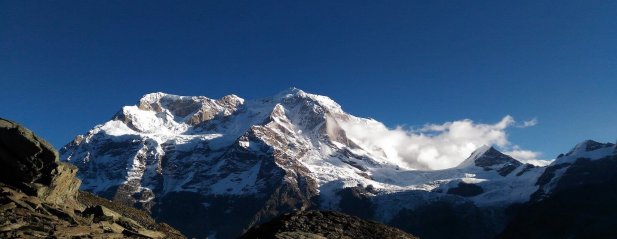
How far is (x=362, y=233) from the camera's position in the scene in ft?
141

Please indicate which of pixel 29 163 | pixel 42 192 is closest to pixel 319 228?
pixel 42 192

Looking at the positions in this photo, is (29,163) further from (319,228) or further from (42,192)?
(319,228)

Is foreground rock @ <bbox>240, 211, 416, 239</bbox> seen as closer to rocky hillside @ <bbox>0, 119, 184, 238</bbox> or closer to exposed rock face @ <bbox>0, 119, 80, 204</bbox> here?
rocky hillside @ <bbox>0, 119, 184, 238</bbox>

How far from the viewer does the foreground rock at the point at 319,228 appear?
131ft

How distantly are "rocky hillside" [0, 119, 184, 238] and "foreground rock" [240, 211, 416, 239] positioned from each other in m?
15.1

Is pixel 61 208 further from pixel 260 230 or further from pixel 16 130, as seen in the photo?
pixel 260 230

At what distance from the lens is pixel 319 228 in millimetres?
41781

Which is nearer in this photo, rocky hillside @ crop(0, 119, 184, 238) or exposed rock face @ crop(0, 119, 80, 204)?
rocky hillside @ crop(0, 119, 184, 238)

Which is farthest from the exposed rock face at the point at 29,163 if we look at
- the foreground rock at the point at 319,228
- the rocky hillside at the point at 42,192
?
the foreground rock at the point at 319,228

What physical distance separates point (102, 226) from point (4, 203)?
8.10 m

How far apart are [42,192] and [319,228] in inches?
1142

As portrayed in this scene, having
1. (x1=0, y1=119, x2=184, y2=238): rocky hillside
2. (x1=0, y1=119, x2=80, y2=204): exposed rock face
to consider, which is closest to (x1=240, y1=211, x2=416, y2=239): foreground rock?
(x1=0, y1=119, x2=184, y2=238): rocky hillside

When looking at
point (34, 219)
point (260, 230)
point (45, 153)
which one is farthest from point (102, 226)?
point (260, 230)

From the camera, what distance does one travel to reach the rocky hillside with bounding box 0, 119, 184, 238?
155 feet
